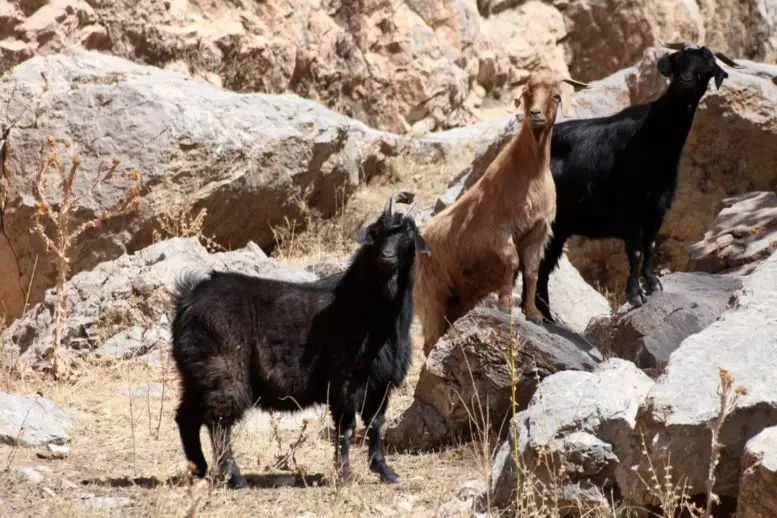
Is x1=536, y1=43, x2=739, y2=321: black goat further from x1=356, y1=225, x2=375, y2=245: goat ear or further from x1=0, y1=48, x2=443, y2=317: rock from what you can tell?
x1=0, y1=48, x2=443, y2=317: rock

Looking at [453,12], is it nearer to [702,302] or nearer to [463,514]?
[702,302]

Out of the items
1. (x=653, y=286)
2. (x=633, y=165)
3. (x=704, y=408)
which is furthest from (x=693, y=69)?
(x=704, y=408)

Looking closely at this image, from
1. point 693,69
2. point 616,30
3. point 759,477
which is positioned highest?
point 616,30

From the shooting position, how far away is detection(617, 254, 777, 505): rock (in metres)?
4.89

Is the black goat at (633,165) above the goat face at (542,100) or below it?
below

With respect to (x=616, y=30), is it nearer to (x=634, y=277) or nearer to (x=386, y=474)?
(x=634, y=277)

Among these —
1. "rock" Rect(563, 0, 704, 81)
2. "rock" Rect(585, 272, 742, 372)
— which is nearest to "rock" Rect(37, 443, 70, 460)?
"rock" Rect(585, 272, 742, 372)

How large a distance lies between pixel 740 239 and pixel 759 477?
4931 mm

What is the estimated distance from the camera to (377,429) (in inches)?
255

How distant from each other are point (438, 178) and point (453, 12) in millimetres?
3200

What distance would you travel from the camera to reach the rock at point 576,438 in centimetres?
532

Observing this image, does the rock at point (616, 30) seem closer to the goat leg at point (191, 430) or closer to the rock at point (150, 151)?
the rock at point (150, 151)

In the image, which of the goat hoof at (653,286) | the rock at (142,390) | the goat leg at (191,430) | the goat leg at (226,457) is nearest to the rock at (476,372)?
the goat hoof at (653,286)

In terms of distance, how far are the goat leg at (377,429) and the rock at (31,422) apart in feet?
5.74
